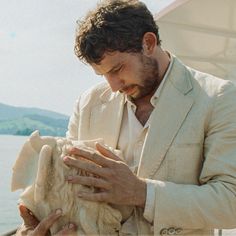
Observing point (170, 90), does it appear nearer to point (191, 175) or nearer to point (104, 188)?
point (191, 175)

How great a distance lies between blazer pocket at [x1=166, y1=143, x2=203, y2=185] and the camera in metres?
2.11

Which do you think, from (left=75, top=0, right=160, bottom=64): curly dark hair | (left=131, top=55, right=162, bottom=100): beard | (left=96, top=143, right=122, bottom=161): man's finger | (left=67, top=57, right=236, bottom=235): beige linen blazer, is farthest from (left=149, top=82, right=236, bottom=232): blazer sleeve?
(left=75, top=0, right=160, bottom=64): curly dark hair

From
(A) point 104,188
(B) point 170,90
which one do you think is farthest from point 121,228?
(B) point 170,90

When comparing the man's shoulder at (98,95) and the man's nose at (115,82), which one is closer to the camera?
the man's nose at (115,82)

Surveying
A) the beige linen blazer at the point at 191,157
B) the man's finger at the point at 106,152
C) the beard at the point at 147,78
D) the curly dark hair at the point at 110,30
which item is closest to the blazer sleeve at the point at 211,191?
the beige linen blazer at the point at 191,157

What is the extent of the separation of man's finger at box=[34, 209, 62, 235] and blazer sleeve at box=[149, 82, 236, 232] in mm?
347

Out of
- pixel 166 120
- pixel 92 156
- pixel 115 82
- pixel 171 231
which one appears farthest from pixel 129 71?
pixel 171 231

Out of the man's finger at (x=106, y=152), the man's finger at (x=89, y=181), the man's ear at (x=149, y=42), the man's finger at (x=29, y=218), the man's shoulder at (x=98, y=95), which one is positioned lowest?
the man's finger at (x=29, y=218)

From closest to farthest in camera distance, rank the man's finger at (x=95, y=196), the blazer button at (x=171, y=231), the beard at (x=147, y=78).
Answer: the man's finger at (x=95, y=196)
the blazer button at (x=171, y=231)
the beard at (x=147, y=78)

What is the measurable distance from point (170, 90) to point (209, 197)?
0.44m

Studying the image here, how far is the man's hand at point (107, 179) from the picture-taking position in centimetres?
199

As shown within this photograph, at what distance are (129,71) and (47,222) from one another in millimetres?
626

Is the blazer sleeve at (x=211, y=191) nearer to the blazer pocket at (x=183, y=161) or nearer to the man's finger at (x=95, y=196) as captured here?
the blazer pocket at (x=183, y=161)

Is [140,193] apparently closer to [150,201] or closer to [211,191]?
[150,201]
